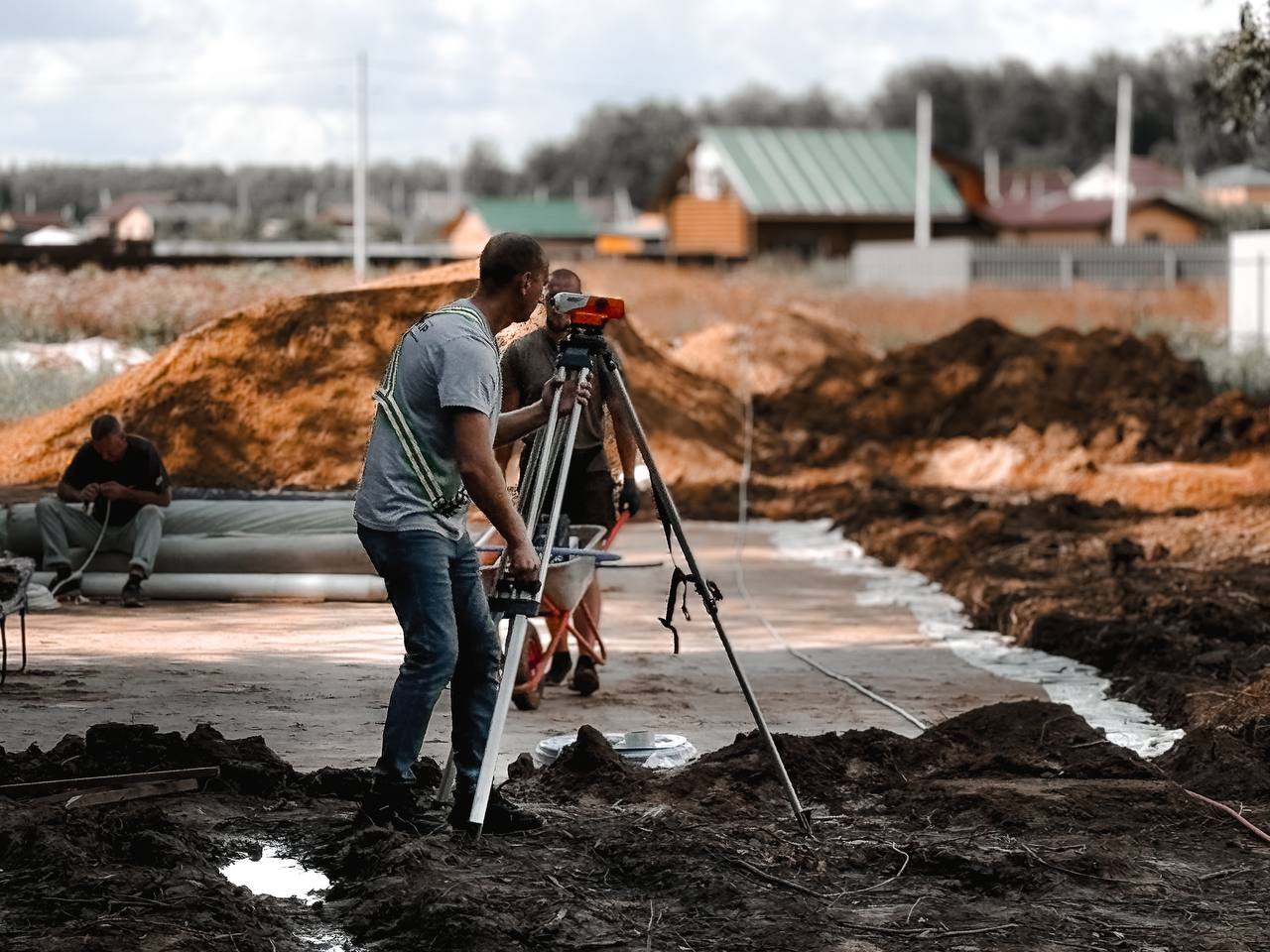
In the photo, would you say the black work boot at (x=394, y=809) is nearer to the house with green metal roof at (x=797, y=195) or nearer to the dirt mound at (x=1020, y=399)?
the dirt mound at (x=1020, y=399)

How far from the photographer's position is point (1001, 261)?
4338 cm

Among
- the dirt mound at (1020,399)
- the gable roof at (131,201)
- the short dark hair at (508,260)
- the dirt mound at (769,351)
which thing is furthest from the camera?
the gable roof at (131,201)

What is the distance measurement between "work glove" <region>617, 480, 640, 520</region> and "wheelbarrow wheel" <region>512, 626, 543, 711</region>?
0.69 metres

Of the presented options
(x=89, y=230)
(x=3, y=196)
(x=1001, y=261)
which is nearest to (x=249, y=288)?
(x=3, y=196)

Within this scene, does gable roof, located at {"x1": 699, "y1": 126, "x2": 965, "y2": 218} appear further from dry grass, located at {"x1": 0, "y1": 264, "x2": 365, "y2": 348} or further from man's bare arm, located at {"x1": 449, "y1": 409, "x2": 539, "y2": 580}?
man's bare arm, located at {"x1": 449, "y1": 409, "x2": 539, "y2": 580}

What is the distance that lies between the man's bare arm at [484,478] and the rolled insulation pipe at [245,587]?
20.6 feet

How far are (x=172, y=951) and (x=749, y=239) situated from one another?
60.0m

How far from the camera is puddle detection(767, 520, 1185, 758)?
8.71m

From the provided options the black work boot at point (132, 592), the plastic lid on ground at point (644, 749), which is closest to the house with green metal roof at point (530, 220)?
the black work boot at point (132, 592)

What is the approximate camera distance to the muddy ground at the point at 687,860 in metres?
5.23

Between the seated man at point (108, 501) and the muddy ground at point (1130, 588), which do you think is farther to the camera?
the seated man at point (108, 501)

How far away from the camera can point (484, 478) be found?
5613 millimetres

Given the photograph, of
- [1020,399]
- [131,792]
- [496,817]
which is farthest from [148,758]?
[1020,399]

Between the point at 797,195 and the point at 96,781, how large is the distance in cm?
5947
